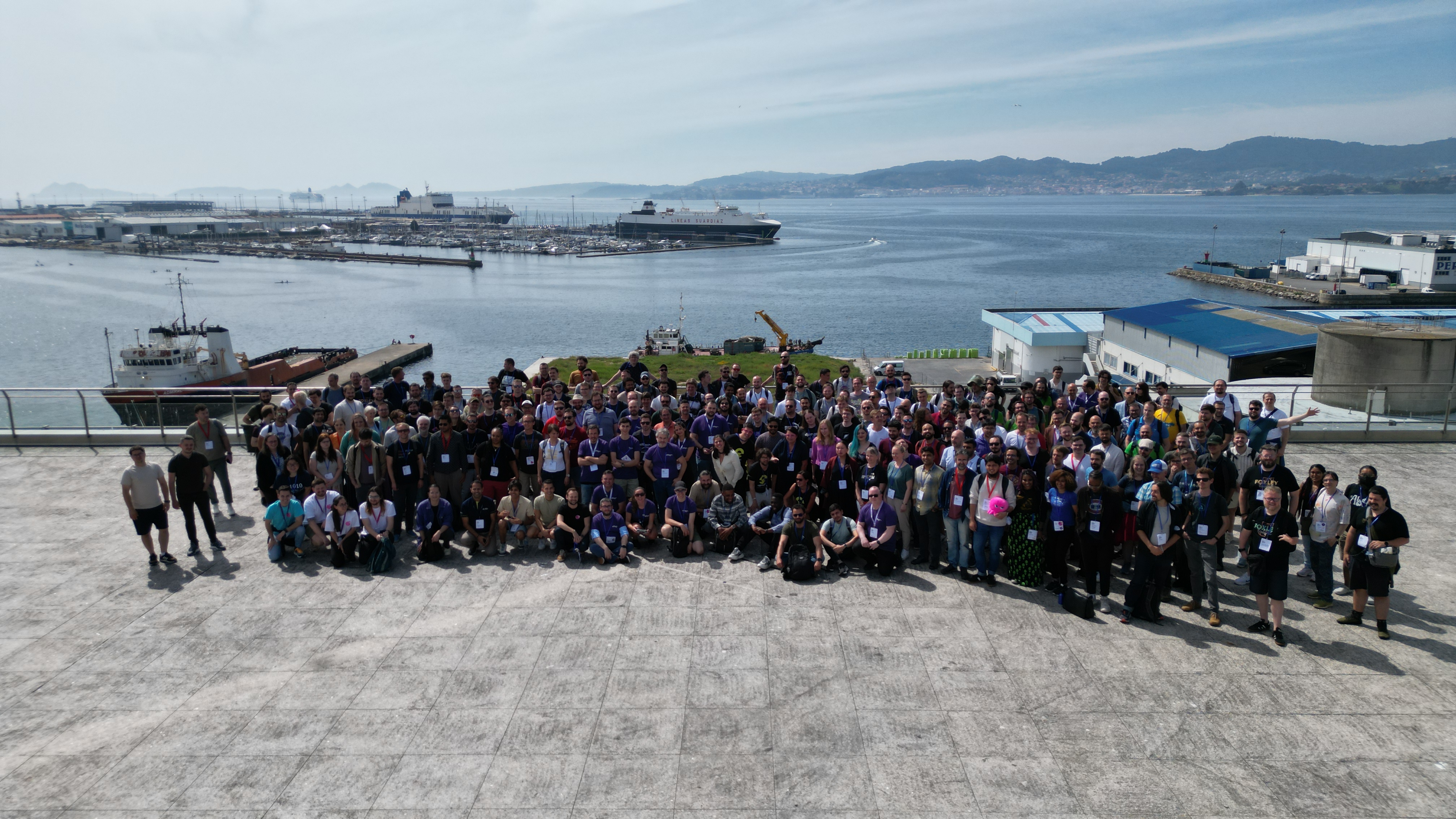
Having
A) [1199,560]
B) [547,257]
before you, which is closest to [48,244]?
[547,257]

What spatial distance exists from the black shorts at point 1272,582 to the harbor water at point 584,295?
5074cm

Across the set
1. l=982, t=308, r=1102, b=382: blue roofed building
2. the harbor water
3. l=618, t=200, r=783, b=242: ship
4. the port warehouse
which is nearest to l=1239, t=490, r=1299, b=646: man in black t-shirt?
the port warehouse

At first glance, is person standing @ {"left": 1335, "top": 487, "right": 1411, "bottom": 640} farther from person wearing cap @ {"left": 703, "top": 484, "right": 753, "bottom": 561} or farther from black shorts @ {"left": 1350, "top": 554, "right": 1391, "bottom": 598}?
person wearing cap @ {"left": 703, "top": 484, "right": 753, "bottom": 561}

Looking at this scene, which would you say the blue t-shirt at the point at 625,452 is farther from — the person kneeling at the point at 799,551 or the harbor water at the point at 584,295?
the harbor water at the point at 584,295

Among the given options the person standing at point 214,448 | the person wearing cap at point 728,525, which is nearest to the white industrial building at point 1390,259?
the person wearing cap at point 728,525

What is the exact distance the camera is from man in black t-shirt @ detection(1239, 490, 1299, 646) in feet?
20.2

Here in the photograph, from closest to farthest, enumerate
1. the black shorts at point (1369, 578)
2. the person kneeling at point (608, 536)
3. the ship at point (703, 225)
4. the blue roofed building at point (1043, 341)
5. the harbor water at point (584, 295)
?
the black shorts at point (1369, 578) < the person kneeling at point (608, 536) < the blue roofed building at point (1043, 341) < the harbor water at point (584, 295) < the ship at point (703, 225)

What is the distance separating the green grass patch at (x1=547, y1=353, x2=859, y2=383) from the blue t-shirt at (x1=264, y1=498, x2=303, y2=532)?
92.9ft

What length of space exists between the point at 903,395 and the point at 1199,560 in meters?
3.79

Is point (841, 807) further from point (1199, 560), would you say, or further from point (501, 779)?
point (1199, 560)

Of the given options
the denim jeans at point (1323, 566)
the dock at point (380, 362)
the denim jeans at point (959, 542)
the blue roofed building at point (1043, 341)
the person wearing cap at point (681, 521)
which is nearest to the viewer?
the denim jeans at point (1323, 566)

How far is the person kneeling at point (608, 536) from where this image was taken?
780 cm

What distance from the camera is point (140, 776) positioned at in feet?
16.0

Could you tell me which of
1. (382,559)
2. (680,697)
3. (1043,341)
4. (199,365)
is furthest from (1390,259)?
(199,365)
